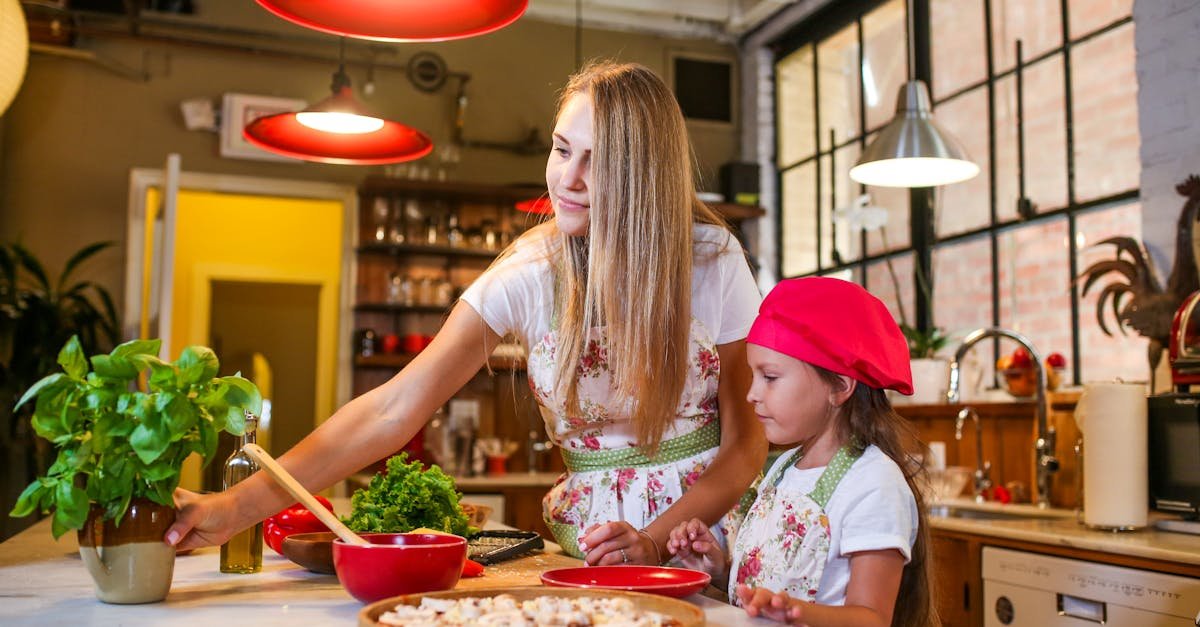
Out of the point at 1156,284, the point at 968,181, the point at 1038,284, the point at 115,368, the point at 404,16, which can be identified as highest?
the point at 968,181

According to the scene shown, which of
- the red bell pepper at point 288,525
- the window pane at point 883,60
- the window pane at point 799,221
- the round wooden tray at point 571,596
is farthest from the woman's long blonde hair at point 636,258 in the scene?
the window pane at point 799,221

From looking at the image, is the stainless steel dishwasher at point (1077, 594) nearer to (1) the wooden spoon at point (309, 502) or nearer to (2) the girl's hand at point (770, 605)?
(2) the girl's hand at point (770, 605)

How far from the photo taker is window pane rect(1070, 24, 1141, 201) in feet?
12.1

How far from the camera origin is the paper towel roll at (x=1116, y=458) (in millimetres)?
2459

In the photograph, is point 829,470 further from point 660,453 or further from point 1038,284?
point 1038,284

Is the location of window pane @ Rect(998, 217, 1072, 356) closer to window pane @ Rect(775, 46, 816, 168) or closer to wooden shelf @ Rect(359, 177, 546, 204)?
window pane @ Rect(775, 46, 816, 168)

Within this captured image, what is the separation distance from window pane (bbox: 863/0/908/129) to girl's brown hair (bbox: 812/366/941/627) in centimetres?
391

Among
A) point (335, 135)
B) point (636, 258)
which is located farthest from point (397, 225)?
point (636, 258)

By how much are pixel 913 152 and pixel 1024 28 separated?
1.42 meters

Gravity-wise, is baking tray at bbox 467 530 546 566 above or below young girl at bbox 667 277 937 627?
below

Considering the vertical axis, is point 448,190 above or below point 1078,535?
above

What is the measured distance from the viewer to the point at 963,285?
461cm

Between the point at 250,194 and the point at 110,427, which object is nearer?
the point at 110,427

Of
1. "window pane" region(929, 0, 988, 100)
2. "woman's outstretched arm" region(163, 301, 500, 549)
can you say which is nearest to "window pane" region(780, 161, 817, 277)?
"window pane" region(929, 0, 988, 100)
